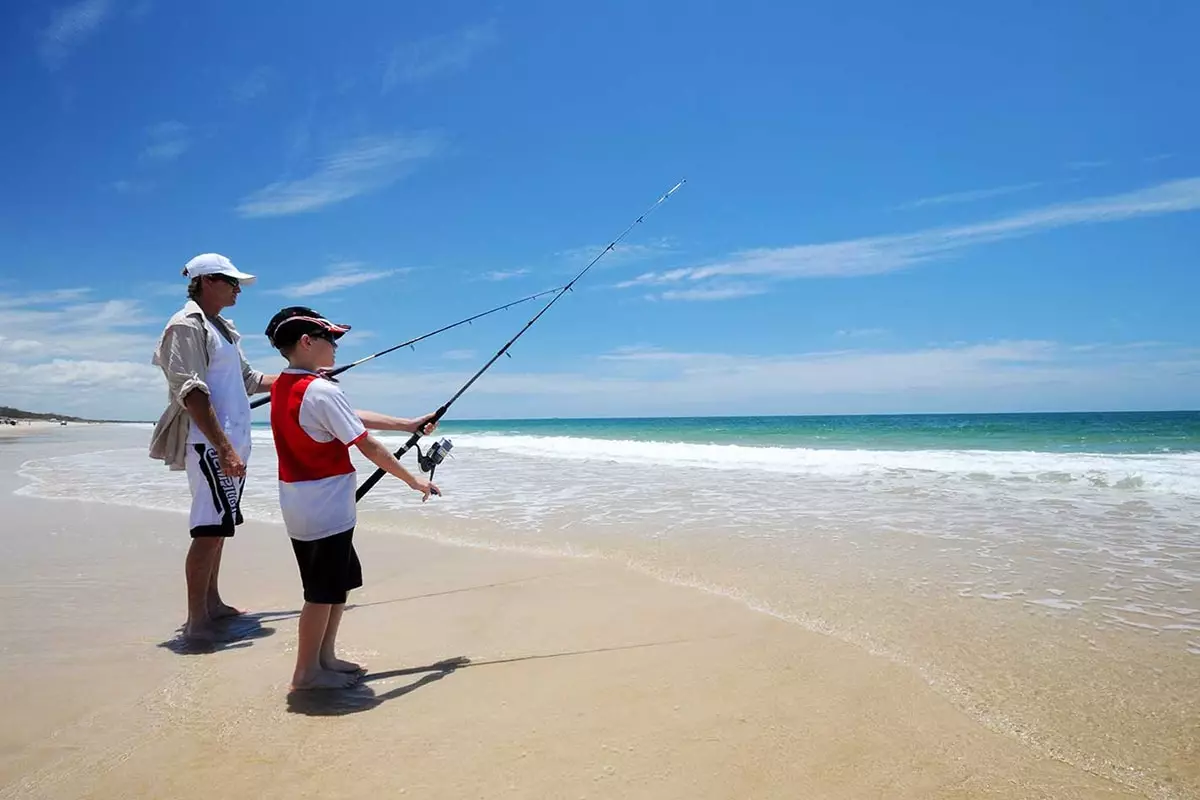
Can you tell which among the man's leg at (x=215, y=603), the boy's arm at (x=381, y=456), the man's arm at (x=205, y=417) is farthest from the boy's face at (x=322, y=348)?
the man's leg at (x=215, y=603)

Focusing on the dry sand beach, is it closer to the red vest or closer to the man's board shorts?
the man's board shorts

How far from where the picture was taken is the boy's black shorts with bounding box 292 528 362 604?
2.69 m

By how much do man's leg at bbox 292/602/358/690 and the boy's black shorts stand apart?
5 centimetres

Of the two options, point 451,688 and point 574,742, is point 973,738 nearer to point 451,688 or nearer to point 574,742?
point 574,742

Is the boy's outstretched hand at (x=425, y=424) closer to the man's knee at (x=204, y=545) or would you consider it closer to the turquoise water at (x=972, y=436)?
the man's knee at (x=204, y=545)

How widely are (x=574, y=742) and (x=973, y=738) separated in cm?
135

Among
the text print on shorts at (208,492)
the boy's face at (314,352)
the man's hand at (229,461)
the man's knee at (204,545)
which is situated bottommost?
the man's knee at (204,545)

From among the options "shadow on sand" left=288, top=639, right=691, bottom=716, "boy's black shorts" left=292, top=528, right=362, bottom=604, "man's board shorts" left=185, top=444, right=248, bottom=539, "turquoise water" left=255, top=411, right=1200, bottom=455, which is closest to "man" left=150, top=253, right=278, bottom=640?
"man's board shorts" left=185, top=444, right=248, bottom=539

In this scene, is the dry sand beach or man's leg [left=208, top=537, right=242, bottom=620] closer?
the dry sand beach

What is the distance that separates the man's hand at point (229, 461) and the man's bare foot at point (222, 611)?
2.81 ft

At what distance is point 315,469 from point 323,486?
8cm

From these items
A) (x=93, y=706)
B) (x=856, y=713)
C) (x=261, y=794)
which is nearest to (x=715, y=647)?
(x=856, y=713)

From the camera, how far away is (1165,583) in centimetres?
423

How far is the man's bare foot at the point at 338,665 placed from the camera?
286cm
